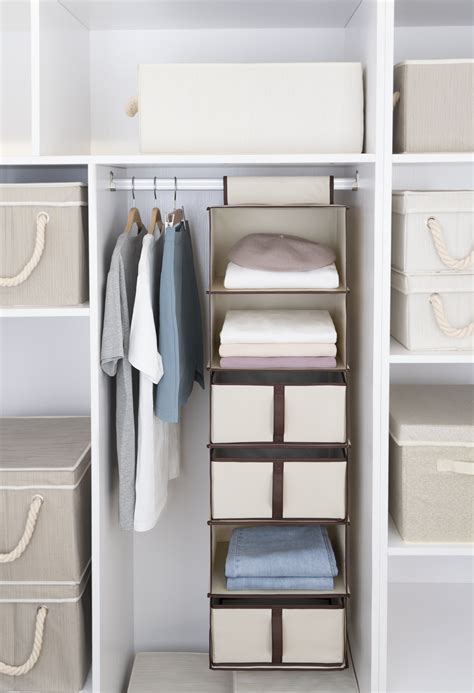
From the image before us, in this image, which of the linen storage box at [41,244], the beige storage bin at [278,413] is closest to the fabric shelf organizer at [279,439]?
the beige storage bin at [278,413]

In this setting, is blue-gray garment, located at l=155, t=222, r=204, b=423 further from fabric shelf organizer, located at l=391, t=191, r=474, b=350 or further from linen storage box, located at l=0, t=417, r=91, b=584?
fabric shelf organizer, located at l=391, t=191, r=474, b=350

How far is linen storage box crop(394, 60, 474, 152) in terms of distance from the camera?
176cm

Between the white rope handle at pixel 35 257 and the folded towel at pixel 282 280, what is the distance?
1.45 ft

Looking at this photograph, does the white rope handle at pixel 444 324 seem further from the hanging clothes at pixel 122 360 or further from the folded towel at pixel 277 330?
the hanging clothes at pixel 122 360

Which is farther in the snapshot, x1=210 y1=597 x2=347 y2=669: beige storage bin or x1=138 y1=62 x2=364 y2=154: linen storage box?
x1=210 y1=597 x2=347 y2=669: beige storage bin

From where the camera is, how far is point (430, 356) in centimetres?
175

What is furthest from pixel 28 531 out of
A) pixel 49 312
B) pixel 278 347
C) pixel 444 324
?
pixel 444 324

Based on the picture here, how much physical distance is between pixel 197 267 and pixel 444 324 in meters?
0.83

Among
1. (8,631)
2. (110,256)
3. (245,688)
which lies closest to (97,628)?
(8,631)

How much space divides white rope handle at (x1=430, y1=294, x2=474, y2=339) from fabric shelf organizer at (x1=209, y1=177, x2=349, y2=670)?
0.73 feet

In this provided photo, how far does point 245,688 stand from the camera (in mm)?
2010

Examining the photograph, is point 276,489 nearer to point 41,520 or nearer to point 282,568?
point 282,568

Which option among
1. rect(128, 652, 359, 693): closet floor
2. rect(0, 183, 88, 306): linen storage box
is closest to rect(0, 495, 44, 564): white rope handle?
rect(0, 183, 88, 306): linen storage box

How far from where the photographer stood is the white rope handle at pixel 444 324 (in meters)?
1.76
